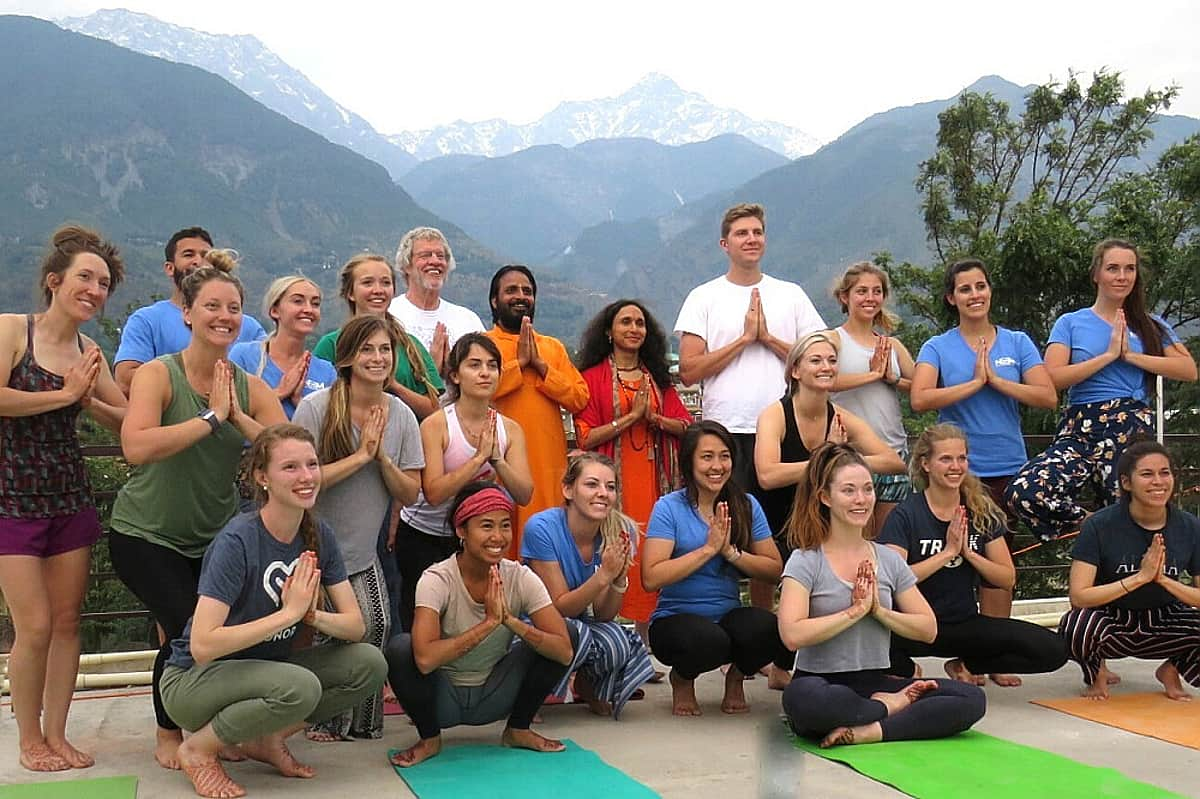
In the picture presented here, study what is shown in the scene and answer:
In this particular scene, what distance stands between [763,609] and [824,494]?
2.36 feet

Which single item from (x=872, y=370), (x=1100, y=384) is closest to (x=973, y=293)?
(x=872, y=370)

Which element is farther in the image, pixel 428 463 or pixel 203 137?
pixel 203 137

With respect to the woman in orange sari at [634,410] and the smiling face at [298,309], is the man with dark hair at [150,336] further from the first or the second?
the woman in orange sari at [634,410]

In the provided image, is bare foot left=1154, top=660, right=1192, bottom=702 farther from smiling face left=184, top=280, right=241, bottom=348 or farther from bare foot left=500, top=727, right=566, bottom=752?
smiling face left=184, top=280, right=241, bottom=348

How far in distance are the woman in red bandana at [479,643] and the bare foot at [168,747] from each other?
29.9 inches

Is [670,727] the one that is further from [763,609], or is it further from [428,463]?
[428,463]

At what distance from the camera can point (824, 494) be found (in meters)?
4.73

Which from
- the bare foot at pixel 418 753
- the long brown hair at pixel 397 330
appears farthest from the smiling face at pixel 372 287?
the bare foot at pixel 418 753

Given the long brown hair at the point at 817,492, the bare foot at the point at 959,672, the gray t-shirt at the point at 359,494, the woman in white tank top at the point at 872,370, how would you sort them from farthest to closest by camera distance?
the woman in white tank top at the point at 872,370
the bare foot at the point at 959,672
the long brown hair at the point at 817,492
the gray t-shirt at the point at 359,494

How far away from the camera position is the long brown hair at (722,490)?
5156 mm

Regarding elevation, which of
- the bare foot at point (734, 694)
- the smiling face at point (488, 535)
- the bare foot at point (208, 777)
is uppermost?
the smiling face at point (488, 535)

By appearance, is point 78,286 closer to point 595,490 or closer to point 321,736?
point 321,736

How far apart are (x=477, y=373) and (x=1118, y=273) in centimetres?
302

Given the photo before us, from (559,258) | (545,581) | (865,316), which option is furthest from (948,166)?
(559,258)
